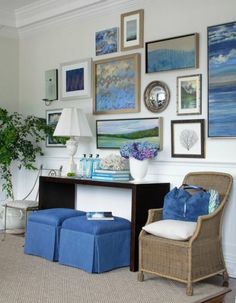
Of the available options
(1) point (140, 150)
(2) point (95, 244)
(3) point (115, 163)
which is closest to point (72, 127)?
(3) point (115, 163)

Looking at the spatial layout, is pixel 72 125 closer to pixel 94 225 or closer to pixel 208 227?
pixel 94 225

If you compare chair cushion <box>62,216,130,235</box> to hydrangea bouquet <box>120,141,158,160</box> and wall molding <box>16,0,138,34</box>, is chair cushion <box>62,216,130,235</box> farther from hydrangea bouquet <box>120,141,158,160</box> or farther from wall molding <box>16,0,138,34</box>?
wall molding <box>16,0,138,34</box>

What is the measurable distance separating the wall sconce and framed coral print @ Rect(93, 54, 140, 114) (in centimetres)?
71

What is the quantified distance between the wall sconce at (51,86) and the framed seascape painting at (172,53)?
4.80 ft

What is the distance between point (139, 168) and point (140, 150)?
0.53 feet

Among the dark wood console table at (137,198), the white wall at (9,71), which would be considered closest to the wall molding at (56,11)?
the white wall at (9,71)

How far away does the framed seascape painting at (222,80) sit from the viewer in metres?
3.86

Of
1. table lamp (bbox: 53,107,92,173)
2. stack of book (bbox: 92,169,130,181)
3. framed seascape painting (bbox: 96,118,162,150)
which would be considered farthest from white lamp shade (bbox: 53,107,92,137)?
stack of book (bbox: 92,169,130,181)

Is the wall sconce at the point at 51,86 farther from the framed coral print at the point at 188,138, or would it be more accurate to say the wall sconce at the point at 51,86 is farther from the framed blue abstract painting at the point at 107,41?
the framed coral print at the point at 188,138

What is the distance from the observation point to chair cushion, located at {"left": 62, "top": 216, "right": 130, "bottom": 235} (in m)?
3.86

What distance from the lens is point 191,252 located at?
3320 millimetres

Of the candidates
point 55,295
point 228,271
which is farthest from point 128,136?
point 55,295

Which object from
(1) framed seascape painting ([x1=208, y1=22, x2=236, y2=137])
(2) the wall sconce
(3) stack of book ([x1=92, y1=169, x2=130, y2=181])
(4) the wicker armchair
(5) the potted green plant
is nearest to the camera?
(4) the wicker armchair

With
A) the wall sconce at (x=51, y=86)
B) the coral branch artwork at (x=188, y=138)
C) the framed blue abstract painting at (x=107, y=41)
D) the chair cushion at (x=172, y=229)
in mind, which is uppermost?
the framed blue abstract painting at (x=107, y=41)
